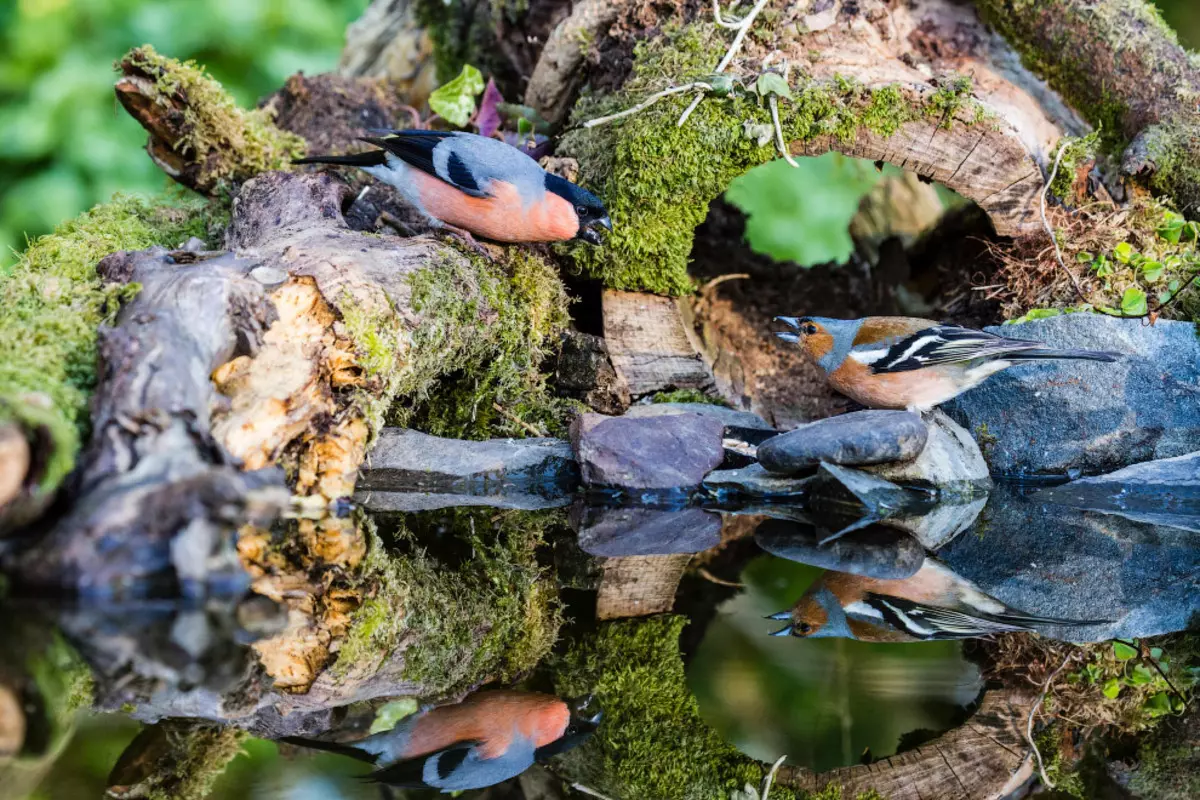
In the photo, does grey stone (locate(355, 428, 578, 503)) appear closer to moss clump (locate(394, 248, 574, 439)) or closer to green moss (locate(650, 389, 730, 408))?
moss clump (locate(394, 248, 574, 439))

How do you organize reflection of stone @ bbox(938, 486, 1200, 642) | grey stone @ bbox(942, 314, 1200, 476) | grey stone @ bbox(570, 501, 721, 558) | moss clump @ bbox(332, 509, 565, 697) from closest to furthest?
moss clump @ bbox(332, 509, 565, 697) < reflection of stone @ bbox(938, 486, 1200, 642) < grey stone @ bbox(570, 501, 721, 558) < grey stone @ bbox(942, 314, 1200, 476)

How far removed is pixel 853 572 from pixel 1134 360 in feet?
8.87

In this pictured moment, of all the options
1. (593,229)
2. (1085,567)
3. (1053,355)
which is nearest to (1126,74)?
(1053,355)

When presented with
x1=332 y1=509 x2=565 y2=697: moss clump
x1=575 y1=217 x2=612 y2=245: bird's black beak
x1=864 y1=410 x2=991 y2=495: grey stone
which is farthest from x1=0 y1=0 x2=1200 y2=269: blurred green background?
x1=332 y1=509 x2=565 y2=697: moss clump

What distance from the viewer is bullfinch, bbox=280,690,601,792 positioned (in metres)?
2.51

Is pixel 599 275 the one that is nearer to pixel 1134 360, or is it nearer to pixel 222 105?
pixel 222 105

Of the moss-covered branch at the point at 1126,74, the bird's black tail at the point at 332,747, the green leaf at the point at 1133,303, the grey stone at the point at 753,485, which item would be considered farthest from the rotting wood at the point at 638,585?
the moss-covered branch at the point at 1126,74

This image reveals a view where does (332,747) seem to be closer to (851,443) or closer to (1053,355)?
(851,443)

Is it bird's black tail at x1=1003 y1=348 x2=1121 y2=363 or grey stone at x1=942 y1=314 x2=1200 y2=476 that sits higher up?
bird's black tail at x1=1003 y1=348 x2=1121 y2=363

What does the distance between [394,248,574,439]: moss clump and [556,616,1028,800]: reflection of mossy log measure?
2.51 metres

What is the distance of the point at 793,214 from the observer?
756 centimetres

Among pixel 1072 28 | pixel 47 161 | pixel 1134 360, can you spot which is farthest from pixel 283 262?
pixel 47 161

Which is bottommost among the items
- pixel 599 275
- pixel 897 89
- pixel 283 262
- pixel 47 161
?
pixel 47 161

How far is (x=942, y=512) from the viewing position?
5.06m
